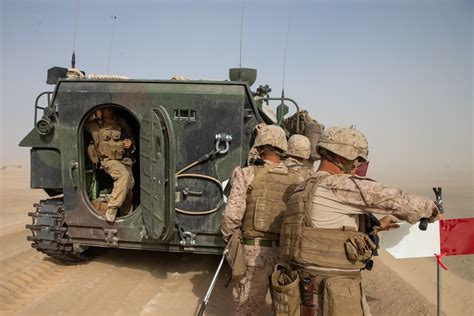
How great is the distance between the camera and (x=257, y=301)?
12.5ft

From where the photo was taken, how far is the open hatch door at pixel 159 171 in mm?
4711

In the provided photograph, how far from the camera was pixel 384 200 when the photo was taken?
274cm

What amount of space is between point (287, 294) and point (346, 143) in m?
1.01

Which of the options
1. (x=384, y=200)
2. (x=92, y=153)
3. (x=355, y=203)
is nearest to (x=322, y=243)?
(x=355, y=203)

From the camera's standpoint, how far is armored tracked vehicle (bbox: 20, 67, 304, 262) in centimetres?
492

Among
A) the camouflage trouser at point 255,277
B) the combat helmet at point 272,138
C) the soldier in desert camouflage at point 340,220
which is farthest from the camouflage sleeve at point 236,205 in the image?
the soldier in desert camouflage at point 340,220

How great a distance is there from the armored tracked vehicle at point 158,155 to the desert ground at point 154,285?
1.45 feet

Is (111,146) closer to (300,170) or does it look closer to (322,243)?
(300,170)

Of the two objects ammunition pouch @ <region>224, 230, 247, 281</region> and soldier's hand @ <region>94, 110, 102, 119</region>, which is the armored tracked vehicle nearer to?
Answer: soldier's hand @ <region>94, 110, 102, 119</region>

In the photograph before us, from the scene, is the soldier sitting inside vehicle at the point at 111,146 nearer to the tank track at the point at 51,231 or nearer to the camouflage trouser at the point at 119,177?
the camouflage trouser at the point at 119,177

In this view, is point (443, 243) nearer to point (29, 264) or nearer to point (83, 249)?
point (83, 249)

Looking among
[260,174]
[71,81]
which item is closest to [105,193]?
[71,81]

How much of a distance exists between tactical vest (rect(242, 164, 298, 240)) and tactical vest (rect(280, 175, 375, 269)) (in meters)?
0.79

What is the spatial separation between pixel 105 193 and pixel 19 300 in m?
2.05
